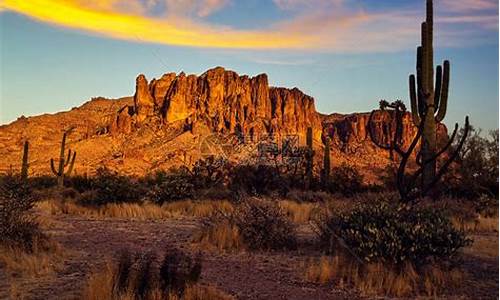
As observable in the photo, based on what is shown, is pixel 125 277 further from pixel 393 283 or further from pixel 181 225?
pixel 181 225

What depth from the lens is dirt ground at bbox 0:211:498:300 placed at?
791 centimetres

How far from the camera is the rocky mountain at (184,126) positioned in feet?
214

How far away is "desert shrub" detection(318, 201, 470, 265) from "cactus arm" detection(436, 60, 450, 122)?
24.7 ft

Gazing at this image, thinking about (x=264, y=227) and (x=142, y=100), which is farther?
(x=142, y=100)

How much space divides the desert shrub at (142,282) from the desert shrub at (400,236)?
10.2ft

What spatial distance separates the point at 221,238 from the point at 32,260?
3984 mm

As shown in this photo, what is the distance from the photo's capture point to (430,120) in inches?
698

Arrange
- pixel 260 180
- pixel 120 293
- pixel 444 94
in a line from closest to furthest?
pixel 120 293 < pixel 444 94 < pixel 260 180

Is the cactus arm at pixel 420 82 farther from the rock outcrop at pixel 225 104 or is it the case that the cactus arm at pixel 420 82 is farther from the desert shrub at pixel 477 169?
the rock outcrop at pixel 225 104

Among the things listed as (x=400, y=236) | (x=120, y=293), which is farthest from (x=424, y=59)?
(x=120, y=293)

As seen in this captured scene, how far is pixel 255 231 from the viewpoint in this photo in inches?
464

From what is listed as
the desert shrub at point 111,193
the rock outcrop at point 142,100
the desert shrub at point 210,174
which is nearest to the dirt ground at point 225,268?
the desert shrub at point 111,193

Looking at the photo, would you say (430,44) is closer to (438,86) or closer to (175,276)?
(438,86)

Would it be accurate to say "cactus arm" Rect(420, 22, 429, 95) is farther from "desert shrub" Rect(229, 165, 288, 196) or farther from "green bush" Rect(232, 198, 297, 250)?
"desert shrub" Rect(229, 165, 288, 196)
